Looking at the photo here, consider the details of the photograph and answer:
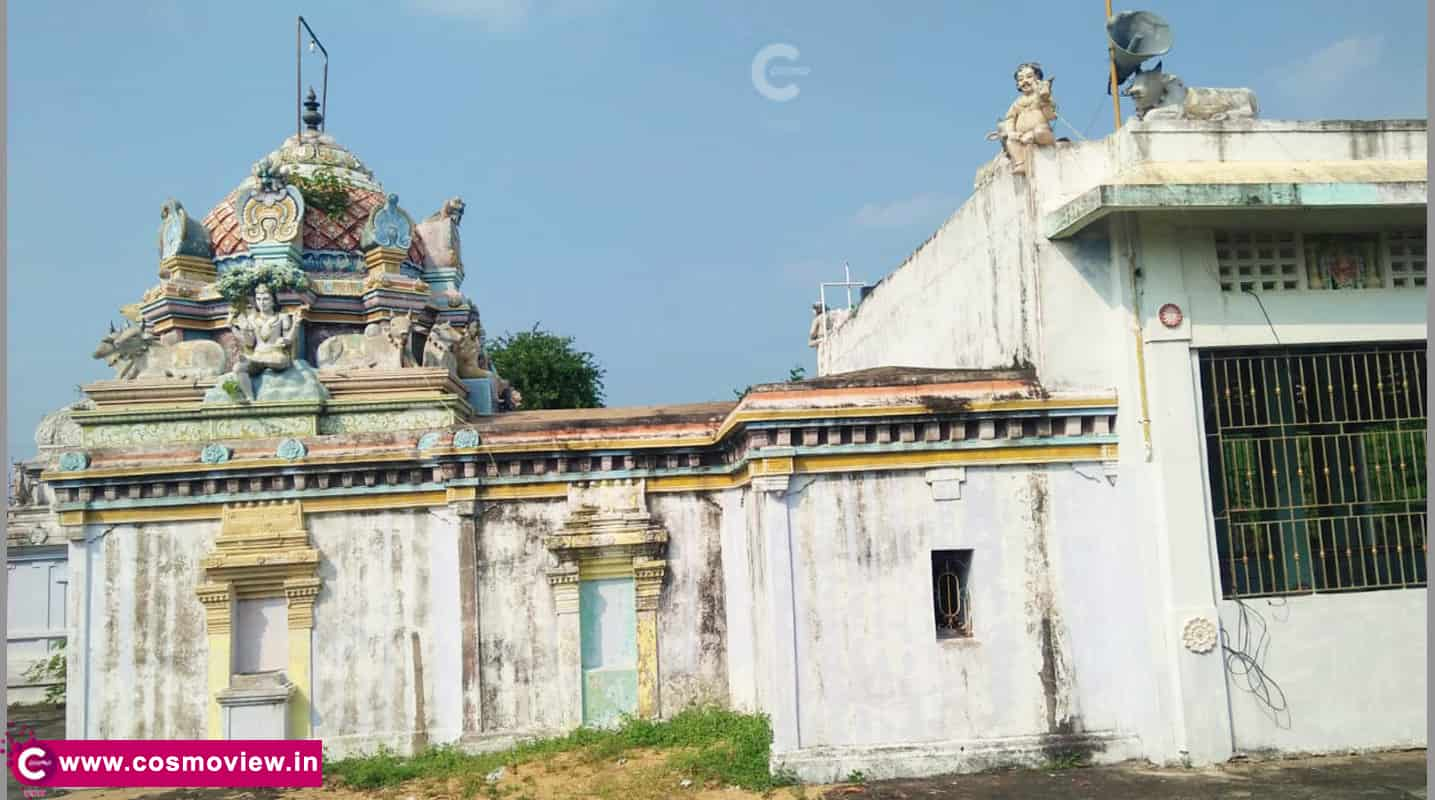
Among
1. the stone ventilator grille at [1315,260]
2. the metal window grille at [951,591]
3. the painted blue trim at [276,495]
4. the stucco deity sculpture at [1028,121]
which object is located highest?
the stucco deity sculpture at [1028,121]

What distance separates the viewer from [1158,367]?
1012cm

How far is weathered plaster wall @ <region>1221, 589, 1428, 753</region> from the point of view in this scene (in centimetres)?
984

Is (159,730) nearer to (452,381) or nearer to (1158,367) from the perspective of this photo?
(452,381)

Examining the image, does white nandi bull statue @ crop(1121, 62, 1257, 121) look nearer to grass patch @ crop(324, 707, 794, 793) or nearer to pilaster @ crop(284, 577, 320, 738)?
grass patch @ crop(324, 707, 794, 793)

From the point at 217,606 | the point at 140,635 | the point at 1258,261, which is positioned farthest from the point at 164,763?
the point at 1258,261

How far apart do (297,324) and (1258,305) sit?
10407mm

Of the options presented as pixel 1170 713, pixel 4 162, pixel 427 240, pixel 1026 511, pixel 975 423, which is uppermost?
pixel 427 240

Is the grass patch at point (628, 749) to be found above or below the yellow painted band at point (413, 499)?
below

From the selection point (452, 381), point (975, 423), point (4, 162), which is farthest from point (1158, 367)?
point (4, 162)

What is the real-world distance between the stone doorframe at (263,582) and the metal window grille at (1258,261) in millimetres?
9535

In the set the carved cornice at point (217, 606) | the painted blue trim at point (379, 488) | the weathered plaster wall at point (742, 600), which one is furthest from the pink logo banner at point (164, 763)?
the weathered plaster wall at point (742, 600)

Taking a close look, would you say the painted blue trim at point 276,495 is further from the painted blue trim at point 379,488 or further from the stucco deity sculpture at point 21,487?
the stucco deity sculpture at point 21,487

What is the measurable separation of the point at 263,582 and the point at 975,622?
7.39 meters

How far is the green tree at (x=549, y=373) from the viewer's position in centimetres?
3027
